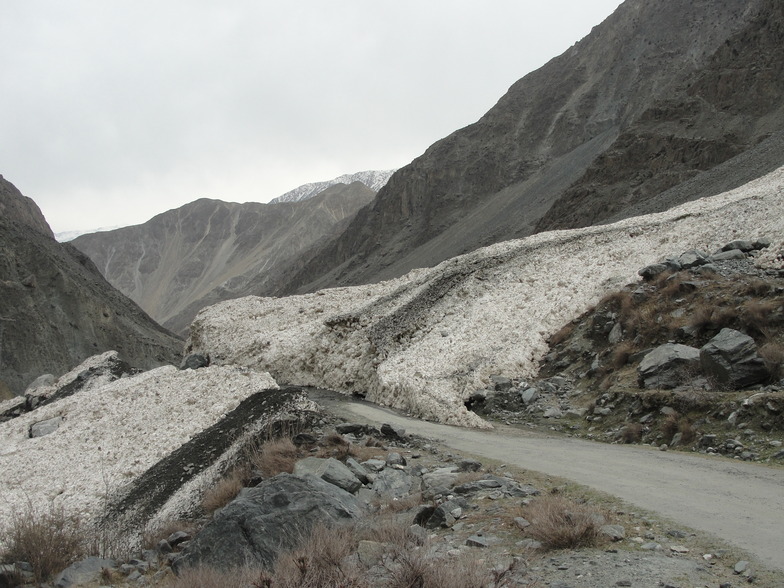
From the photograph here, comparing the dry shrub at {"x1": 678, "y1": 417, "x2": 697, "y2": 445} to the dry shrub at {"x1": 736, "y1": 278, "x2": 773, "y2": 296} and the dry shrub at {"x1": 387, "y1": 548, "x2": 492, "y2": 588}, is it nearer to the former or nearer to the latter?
the dry shrub at {"x1": 736, "y1": 278, "x2": 773, "y2": 296}

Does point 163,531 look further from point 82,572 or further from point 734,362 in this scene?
point 734,362

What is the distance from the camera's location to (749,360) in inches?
441

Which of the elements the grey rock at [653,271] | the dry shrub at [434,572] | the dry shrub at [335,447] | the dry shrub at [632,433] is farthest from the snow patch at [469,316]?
the dry shrub at [434,572]

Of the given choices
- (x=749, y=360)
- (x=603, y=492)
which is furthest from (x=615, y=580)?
(x=749, y=360)

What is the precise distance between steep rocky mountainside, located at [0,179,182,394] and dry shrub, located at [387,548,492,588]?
1710 inches

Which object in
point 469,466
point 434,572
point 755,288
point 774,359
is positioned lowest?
point 774,359

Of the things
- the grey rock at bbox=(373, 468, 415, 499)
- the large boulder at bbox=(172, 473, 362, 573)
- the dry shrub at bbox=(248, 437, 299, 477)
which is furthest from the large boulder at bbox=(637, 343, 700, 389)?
the large boulder at bbox=(172, 473, 362, 573)

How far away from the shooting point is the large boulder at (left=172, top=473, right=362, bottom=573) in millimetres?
7098

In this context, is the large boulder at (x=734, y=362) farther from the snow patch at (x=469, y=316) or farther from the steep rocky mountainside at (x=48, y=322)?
the steep rocky mountainside at (x=48, y=322)

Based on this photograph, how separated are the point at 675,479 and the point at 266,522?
5059mm

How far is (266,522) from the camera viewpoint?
24.4 ft

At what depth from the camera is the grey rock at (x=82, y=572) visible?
312 inches

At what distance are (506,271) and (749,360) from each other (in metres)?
12.3

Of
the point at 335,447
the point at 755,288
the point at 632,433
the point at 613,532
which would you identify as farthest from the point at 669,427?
the point at 335,447
